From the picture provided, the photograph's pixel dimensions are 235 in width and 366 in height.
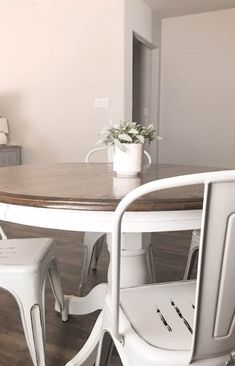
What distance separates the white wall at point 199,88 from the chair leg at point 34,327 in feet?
13.8

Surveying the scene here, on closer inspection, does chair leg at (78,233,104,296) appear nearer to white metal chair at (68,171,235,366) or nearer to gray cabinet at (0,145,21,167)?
white metal chair at (68,171,235,366)

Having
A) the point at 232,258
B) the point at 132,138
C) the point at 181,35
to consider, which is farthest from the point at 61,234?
the point at 181,35

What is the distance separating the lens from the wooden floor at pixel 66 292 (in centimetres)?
139

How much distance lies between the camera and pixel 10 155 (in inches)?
155

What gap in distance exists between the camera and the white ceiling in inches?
165

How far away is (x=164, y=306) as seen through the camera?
2.98ft

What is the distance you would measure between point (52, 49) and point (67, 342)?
11.0 feet

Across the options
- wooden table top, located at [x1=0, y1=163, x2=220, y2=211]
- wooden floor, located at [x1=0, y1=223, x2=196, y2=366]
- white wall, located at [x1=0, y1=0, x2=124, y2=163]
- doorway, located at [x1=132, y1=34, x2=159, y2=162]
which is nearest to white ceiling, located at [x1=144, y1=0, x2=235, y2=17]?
doorway, located at [x1=132, y1=34, x2=159, y2=162]

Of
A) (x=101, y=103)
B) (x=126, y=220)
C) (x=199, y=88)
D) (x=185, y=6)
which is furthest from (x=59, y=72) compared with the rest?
(x=126, y=220)

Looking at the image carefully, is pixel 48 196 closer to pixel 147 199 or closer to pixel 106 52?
A: pixel 147 199

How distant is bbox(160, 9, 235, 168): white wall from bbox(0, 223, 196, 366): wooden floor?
2189 mm

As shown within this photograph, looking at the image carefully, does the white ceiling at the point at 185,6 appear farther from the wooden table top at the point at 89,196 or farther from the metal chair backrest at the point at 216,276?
the metal chair backrest at the point at 216,276

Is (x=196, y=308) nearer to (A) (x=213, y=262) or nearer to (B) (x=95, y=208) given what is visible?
(A) (x=213, y=262)

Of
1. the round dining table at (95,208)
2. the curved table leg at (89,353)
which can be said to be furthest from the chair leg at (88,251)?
the round dining table at (95,208)
